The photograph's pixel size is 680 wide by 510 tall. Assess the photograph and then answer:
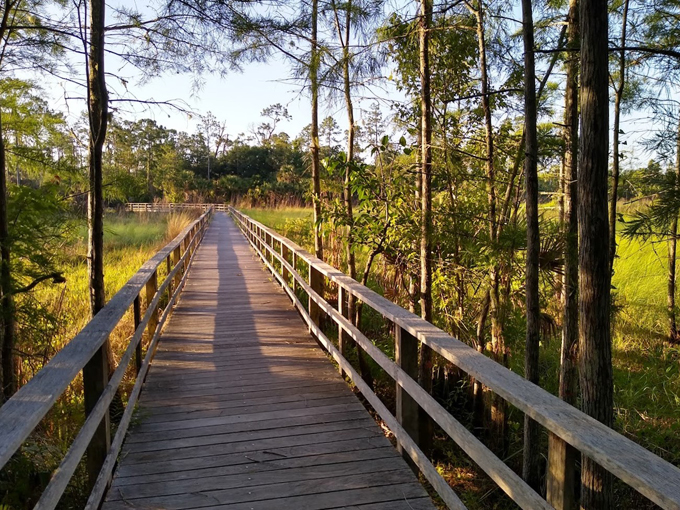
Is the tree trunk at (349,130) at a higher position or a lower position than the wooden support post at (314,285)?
higher

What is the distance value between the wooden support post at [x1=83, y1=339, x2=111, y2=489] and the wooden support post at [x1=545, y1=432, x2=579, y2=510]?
2.15m

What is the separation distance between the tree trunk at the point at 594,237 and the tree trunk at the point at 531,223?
913mm

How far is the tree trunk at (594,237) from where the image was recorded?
8.37 ft

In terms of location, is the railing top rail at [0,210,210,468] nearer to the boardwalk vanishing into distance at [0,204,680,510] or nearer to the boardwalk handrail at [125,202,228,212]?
the boardwalk vanishing into distance at [0,204,680,510]

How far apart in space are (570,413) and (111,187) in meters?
5.16

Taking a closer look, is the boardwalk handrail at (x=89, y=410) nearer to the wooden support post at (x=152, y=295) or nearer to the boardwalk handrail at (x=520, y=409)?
the wooden support post at (x=152, y=295)

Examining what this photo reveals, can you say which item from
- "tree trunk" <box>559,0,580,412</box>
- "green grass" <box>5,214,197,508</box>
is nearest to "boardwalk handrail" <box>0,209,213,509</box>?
"green grass" <box>5,214,197,508</box>

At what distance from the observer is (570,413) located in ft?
5.69

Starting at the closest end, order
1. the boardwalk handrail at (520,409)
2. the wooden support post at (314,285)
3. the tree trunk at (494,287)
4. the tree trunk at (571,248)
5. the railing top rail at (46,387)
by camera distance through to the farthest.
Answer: the boardwalk handrail at (520,409)
the railing top rail at (46,387)
the tree trunk at (571,248)
the tree trunk at (494,287)
the wooden support post at (314,285)

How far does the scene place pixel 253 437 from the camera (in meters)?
3.50

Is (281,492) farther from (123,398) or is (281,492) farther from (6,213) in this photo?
(6,213)

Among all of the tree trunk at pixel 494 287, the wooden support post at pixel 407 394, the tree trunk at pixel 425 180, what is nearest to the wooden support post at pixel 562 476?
the wooden support post at pixel 407 394

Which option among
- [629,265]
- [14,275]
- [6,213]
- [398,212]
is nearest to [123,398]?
[14,275]

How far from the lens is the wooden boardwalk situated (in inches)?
109
